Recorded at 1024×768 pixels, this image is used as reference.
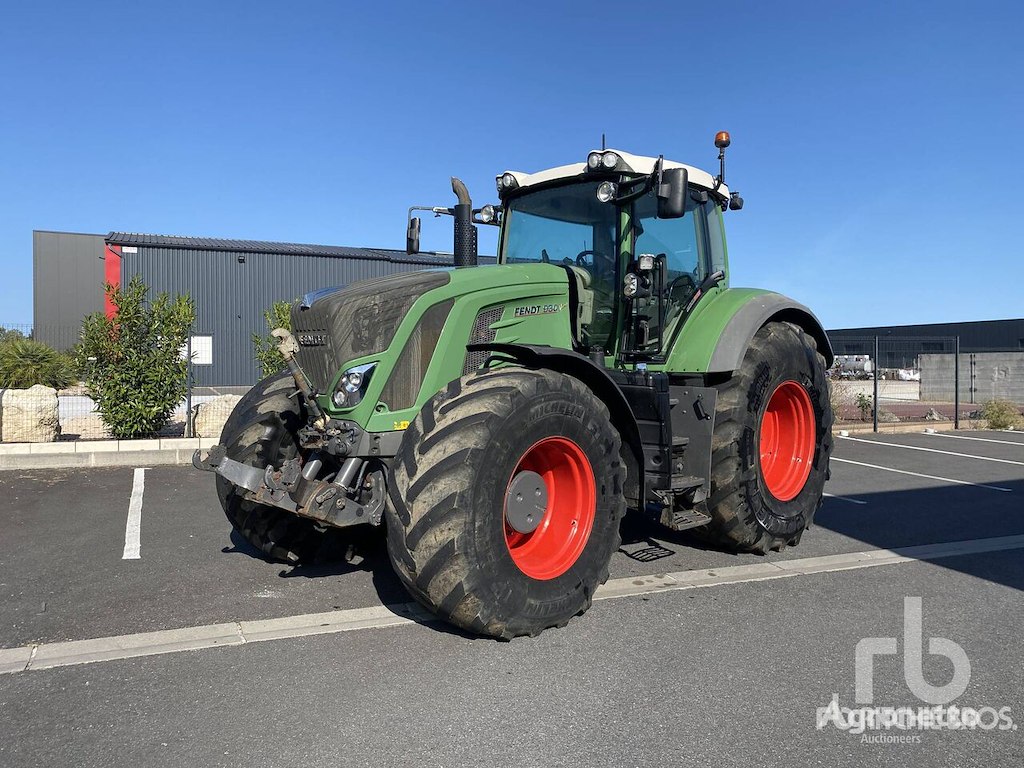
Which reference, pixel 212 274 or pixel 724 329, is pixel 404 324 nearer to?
pixel 724 329

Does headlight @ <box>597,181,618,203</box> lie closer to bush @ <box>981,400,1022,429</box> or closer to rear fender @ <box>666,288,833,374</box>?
rear fender @ <box>666,288,833,374</box>

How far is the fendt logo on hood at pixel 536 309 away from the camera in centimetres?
445

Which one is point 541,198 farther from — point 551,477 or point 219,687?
point 219,687

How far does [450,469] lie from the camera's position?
134 inches

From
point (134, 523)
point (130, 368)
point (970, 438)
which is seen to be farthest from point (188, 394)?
point (970, 438)

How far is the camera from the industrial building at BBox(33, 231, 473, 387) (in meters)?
26.5

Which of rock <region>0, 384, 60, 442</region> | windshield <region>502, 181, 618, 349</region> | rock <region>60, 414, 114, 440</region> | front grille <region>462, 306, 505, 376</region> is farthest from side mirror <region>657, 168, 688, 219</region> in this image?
rock <region>60, 414, 114, 440</region>

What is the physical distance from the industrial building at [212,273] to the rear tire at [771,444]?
20.1 m

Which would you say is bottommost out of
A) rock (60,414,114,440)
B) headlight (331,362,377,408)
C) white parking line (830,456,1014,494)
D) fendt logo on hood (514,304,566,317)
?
white parking line (830,456,1014,494)

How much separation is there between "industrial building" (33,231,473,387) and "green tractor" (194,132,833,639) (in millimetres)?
20150

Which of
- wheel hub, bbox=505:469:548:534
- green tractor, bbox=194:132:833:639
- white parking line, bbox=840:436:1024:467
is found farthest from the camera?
white parking line, bbox=840:436:1024:467

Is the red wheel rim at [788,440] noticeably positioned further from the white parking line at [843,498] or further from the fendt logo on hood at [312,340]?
the fendt logo on hood at [312,340]

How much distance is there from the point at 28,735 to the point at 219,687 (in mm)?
703

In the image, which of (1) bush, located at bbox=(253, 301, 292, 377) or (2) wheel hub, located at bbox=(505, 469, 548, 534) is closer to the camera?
(2) wheel hub, located at bbox=(505, 469, 548, 534)
